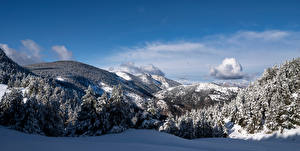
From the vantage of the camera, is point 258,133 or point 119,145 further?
point 258,133

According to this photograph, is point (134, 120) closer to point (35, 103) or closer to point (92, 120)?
point (92, 120)

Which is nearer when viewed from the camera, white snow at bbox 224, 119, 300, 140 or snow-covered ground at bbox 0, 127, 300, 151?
snow-covered ground at bbox 0, 127, 300, 151

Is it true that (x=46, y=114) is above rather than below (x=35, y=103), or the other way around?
below

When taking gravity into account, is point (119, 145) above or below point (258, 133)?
above

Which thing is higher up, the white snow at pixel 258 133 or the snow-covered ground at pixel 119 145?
the snow-covered ground at pixel 119 145

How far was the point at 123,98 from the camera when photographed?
111 feet

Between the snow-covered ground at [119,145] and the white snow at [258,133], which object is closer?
the snow-covered ground at [119,145]

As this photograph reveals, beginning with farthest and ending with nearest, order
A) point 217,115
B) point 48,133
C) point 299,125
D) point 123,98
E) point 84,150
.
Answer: point 217,115 < point 299,125 < point 48,133 < point 123,98 < point 84,150

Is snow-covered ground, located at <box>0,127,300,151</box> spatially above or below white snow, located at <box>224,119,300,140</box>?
above

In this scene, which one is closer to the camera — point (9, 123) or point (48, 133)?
point (9, 123)

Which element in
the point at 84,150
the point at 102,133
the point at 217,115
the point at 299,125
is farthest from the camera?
the point at 217,115

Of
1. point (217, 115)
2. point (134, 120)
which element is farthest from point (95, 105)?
point (217, 115)

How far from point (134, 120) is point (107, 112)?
832cm

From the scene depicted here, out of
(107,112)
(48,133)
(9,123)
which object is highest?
(107,112)
